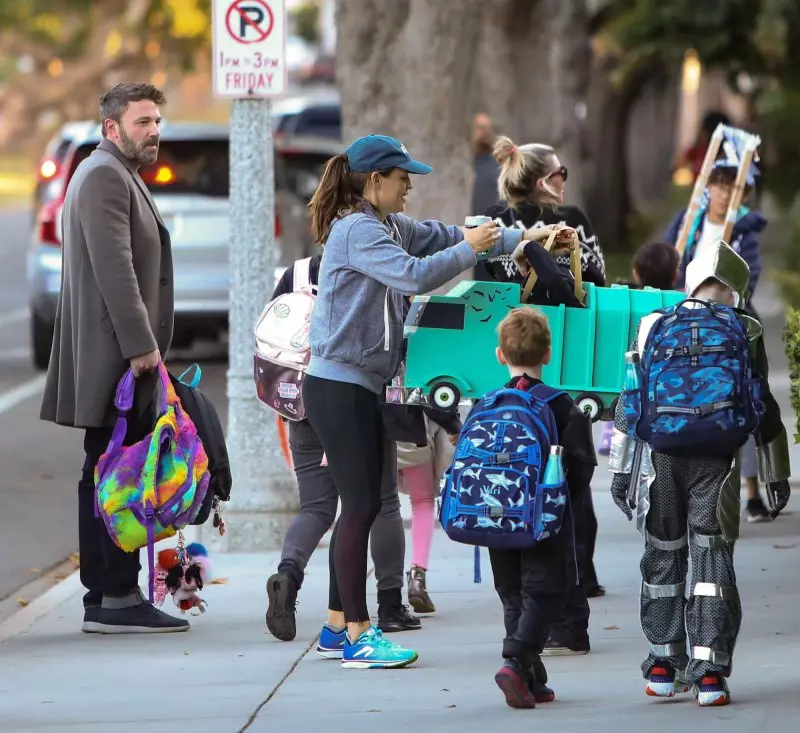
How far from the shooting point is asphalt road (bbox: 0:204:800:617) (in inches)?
377

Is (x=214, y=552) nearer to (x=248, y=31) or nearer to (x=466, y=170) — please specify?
(x=248, y=31)

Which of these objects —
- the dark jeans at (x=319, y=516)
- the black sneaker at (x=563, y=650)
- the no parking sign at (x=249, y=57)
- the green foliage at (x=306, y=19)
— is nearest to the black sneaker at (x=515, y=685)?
the black sneaker at (x=563, y=650)

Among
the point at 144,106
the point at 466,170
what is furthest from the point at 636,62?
the point at 144,106

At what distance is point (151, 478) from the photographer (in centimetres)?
740

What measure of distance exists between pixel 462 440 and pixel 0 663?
6.56ft

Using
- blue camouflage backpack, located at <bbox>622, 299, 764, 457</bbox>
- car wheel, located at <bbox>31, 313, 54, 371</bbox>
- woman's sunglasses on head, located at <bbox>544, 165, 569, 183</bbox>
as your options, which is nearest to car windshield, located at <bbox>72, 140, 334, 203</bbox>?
car wheel, located at <bbox>31, 313, 54, 371</bbox>

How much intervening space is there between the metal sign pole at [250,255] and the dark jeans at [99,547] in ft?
5.52

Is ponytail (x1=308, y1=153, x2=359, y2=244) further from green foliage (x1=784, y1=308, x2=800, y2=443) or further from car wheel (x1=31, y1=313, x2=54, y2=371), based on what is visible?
car wheel (x1=31, y1=313, x2=54, y2=371)

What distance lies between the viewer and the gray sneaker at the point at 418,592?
25.8 feet

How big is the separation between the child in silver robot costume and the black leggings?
844 millimetres

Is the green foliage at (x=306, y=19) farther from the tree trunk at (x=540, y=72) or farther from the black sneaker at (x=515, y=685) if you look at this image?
the black sneaker at (x=515, y=685)

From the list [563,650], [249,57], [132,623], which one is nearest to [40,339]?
[249,57]

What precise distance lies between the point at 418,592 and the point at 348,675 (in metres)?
1.24

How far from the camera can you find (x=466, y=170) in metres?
13.6
